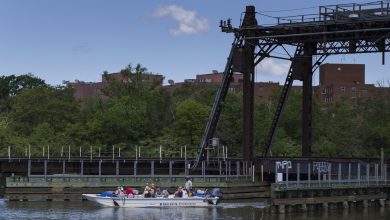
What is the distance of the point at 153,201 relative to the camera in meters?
65.6

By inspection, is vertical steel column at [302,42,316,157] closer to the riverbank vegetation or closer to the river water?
the river water

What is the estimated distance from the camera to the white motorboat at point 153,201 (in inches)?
2581

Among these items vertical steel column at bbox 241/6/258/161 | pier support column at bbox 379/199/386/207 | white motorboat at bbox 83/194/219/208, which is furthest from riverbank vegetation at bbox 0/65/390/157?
pier support column at bbox 379/199/386/207

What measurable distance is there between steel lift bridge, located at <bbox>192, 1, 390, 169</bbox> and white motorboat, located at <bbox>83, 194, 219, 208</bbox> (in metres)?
14.3

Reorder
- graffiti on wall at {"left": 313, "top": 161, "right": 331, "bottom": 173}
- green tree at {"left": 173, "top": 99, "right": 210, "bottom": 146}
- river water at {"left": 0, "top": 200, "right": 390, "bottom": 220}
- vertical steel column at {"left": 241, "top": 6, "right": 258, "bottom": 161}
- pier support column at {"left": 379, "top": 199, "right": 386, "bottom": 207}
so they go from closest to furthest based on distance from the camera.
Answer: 1. river water at {"left": 0, "top": 200, "right": 390, "bottom": 220}
2. graffiti on wall at {"left": 313, "top": 161, "right": 331, "bottom": 173}
3. pier support column at {"left": 379, "top": 199, "right": 386, "bottom": 207}
4. vertical steel column at {"left": 241, "top": 6, "right": 258, "bottom": 161}
5. green tree at {"left": 173, "top": 99, "right": 210, "bottom": 146}

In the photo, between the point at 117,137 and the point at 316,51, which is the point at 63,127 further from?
the point at 316,51

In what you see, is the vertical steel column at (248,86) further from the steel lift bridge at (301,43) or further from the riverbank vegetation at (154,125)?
the riverbank vegetation at (154,125)

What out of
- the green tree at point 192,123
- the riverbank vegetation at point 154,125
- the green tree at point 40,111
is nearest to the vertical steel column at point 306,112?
the riverbank vegetation at point 154,125

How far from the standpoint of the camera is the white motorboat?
215 ft

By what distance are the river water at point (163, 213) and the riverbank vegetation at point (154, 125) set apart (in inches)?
1589

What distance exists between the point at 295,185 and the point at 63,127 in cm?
7094

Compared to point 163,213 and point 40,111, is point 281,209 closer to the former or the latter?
point 163,213

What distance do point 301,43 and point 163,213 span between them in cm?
2885

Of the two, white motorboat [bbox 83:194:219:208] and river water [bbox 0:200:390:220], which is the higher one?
white motorboat [bbox 83:194:219:208]
